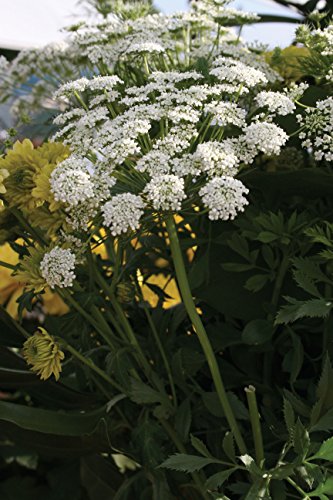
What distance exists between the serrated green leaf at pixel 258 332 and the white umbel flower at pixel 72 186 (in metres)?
0.15

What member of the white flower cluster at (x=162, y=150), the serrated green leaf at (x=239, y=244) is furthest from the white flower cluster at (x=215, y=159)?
the serrated green leaf at (x=239, y=244)

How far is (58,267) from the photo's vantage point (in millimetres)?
401

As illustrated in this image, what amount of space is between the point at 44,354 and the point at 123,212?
114 mm

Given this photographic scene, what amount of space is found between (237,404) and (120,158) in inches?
6.9

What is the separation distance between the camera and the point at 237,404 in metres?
0.46

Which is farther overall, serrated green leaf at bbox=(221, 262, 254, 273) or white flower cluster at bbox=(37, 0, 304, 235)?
serrated green leaf at bbox=(221, 262, 254, 273)

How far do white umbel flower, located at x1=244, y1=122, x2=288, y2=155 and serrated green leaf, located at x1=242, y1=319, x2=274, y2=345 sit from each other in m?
0.12

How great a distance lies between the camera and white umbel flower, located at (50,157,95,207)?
1.25ft

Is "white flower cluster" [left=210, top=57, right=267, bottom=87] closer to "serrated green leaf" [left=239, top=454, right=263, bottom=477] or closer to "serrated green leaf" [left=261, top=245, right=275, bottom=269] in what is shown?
"serrated green leaf" [left=261, top=245, right=275, bottom=269]

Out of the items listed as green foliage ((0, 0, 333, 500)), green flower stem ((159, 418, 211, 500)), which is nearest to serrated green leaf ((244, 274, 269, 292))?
green foliage ((0, 0, 333, 500))

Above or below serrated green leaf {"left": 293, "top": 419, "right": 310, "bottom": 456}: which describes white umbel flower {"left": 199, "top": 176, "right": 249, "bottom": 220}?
above

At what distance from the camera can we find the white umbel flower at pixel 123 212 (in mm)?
367

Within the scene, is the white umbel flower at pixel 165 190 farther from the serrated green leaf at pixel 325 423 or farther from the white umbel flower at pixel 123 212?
the serrated green leaf at pixel 325 423

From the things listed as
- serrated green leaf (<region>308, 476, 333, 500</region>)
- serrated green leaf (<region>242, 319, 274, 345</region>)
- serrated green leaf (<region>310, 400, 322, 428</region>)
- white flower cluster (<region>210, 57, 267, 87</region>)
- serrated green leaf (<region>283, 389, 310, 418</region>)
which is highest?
white flower cluster (<region>210, 57, 267, 87</region>)
